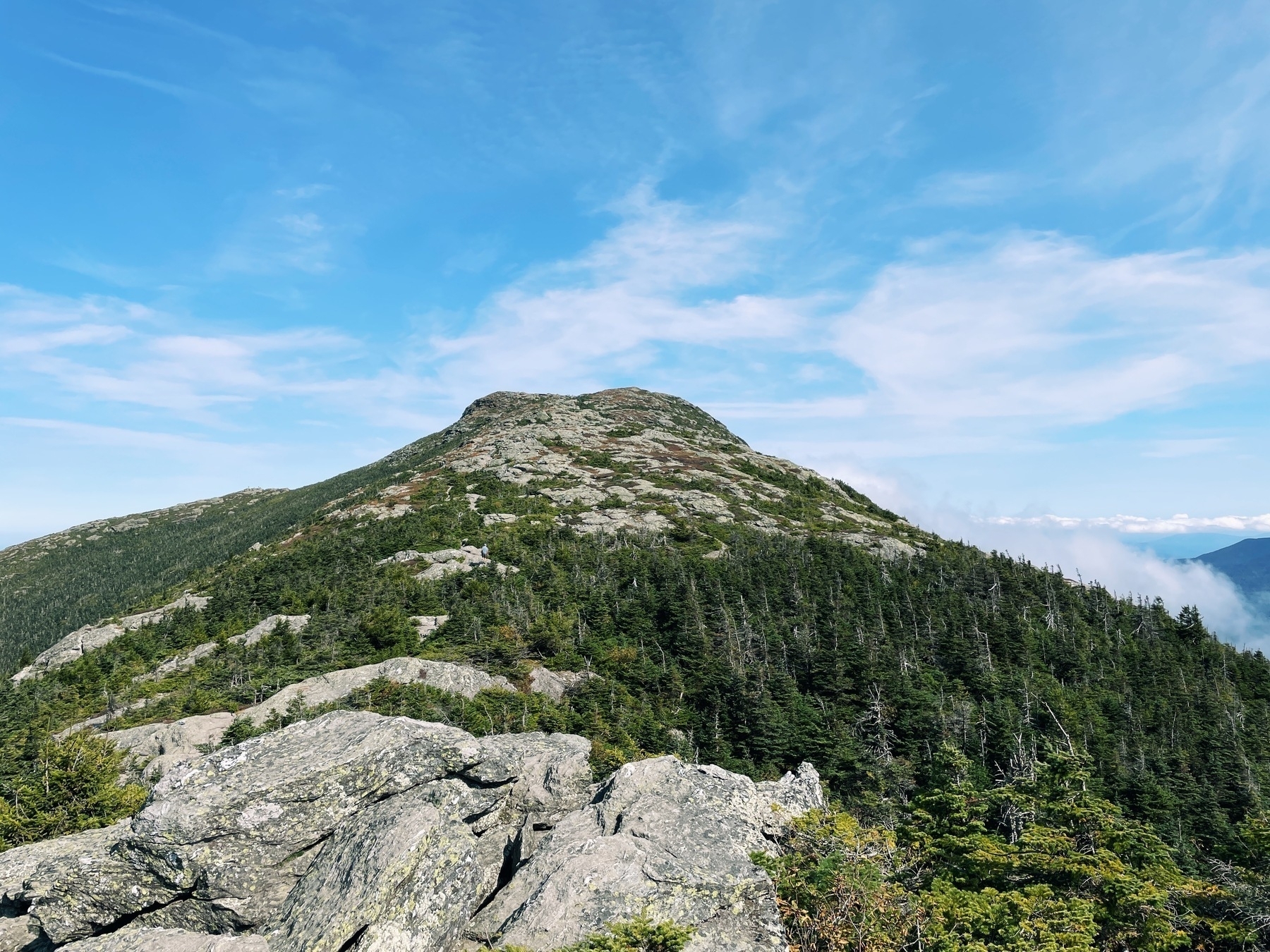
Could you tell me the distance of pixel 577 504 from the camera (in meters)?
135

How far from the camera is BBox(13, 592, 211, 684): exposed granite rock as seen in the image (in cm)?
8012

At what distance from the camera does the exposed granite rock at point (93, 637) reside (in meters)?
80.1

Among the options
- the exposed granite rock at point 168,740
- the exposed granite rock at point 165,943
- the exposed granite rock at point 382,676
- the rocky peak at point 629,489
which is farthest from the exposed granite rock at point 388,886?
the rocky peak at point 629,489

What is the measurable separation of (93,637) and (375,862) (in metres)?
101

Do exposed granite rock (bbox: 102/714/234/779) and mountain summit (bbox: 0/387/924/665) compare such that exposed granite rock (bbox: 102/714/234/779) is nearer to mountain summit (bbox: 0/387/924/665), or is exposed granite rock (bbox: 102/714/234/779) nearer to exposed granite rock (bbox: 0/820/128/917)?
exposed granite rock (bbox: 0/820/128/917)

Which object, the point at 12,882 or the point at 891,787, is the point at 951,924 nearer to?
the point at 12,882

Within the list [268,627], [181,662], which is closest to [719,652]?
[268,627]

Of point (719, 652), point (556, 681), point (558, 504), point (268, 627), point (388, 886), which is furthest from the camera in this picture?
point (558, 504)

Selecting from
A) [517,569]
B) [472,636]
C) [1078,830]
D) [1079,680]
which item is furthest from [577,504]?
[1078,830]

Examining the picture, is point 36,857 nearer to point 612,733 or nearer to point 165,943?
point 165,943

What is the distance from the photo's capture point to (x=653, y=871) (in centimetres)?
1540

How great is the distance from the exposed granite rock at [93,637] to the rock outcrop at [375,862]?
3340 inches

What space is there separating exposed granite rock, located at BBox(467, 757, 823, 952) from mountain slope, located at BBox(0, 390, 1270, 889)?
58.4 ft

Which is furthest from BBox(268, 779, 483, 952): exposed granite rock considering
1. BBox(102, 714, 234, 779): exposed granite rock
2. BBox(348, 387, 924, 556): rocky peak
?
BBox(348, 387, 924, 556): rocky peak
